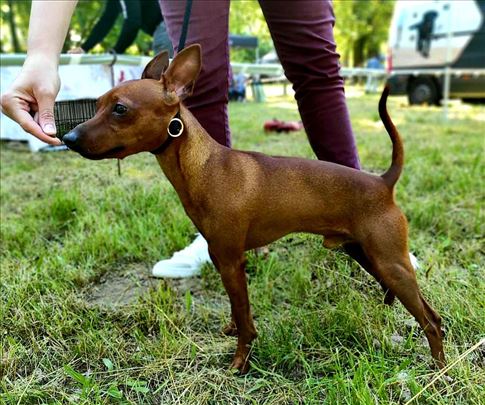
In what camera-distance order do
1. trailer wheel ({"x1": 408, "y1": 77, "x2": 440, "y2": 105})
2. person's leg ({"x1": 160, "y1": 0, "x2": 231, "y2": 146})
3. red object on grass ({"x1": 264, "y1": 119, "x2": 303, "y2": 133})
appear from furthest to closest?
trailer wheel ({"x1": 408, "y1": 77, "x2": 440, "y2": 105}) < red object on grass ({"x1": 264, "y1": 119, "x2": 303, "y2": 133}) < person's leg ({"x1": 160, "y1": 0, "x2": 231, "y2": 146})

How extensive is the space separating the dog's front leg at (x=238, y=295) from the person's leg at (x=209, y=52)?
0.64m

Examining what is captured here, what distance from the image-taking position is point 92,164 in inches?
159

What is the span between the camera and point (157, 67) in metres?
1.53

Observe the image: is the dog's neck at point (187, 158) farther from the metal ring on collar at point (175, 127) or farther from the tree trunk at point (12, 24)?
the tree trunk at point (12, 24)

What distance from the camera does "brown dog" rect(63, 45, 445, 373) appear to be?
1.42m

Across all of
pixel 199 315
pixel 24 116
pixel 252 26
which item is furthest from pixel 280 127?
pixel 252 26

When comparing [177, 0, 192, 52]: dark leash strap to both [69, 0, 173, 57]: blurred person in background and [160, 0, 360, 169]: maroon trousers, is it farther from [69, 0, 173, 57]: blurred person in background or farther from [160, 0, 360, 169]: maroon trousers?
[69, 0, 173, 57]: blurred person in background

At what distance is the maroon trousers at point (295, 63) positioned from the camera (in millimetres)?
1852

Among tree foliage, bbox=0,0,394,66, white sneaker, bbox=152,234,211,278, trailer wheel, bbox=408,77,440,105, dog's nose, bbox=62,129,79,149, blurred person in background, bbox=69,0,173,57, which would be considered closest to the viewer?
dog's nose, bbox=62,129,79,149

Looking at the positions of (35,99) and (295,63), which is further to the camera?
(295,63)

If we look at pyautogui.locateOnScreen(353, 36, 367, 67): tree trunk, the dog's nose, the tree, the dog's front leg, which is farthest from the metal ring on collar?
pyautogui.locateOnScreen(353, 36, 367, 67): tree trunk

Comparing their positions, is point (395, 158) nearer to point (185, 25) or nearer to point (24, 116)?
point (185, 25)

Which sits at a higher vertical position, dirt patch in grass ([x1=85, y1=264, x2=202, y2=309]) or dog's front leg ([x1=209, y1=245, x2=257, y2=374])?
dog's front leg ([x1=209, y1=245, x2=257, y2=374])

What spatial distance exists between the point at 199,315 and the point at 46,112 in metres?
0.91
